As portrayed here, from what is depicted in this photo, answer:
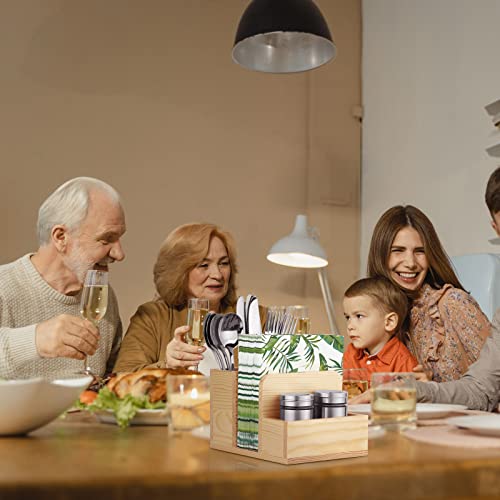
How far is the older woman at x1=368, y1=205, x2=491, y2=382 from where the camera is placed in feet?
7.47

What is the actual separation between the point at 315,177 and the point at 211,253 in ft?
6.49

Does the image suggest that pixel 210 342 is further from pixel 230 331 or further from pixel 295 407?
pixel 295 407

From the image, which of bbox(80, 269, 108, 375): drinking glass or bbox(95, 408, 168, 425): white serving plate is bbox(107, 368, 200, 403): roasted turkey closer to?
bbox(95, 408, 168, 425): white serving plate

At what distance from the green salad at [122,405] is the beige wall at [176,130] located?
2.66 metres

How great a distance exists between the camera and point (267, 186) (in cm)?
436

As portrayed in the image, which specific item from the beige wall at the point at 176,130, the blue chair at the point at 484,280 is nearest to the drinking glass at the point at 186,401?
the blue chair at the point at 484,280

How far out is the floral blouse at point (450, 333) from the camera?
7.44 ft

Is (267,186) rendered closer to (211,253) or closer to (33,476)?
(211,253)

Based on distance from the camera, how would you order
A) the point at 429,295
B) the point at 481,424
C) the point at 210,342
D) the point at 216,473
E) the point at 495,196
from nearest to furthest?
the point at 216,473 → the point at 481,424 → the point at 210,342 → the point at 495,196 → the point at 429,295

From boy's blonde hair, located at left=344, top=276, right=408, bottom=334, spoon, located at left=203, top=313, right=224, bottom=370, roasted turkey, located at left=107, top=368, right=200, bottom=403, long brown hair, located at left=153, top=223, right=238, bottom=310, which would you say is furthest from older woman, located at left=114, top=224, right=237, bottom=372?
spoon, located at left=203, top=313, right=224, bottom=370

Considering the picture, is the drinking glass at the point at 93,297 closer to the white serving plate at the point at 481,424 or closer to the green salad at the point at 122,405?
the green salad at the point at 122,405

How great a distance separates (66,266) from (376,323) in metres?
1.05

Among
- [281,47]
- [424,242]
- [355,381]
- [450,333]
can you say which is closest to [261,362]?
[355,381]

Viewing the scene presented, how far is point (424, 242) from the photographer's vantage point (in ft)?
8.00
